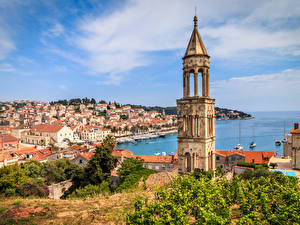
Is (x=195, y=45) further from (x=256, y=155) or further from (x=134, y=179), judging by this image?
(x=256, y=155)

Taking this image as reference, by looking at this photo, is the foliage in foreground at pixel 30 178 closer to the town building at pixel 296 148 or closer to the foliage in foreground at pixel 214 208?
the foliage in foreground at pixel 214 208

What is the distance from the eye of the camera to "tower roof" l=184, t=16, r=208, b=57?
11430mm

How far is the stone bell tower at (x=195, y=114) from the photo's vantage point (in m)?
11.4

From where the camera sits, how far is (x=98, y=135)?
8781cm

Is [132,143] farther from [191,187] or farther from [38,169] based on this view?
[191,187]

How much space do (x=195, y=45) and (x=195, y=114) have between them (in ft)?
13.1

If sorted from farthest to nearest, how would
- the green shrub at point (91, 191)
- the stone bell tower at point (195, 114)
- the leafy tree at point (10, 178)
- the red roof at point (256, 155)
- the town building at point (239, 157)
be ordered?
1. the town building at point (239, 157)
2. the red roof at point (256, 155)
3. the leafy tree at point (10, 178)
4. the green shrub at point (91, 191)
5. the stone bell tower at point (195, 114)

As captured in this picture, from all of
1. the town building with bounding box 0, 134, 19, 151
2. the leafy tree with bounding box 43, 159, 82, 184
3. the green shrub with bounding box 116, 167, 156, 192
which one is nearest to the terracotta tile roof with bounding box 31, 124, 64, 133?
the town building with bounding box 0, 134, 19, 151

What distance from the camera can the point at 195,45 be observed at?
1143cm

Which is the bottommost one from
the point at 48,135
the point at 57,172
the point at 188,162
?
the point at 57,172

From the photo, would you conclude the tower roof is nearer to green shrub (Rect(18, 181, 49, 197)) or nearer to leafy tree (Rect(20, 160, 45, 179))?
green shrub (Rect(18, 181, 49, 197))

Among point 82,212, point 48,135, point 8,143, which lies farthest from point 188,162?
point 48,135

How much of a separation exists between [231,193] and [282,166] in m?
19.7

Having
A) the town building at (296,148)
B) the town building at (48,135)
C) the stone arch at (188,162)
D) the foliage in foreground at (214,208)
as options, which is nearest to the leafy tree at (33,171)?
the stone arch at (188,162)
